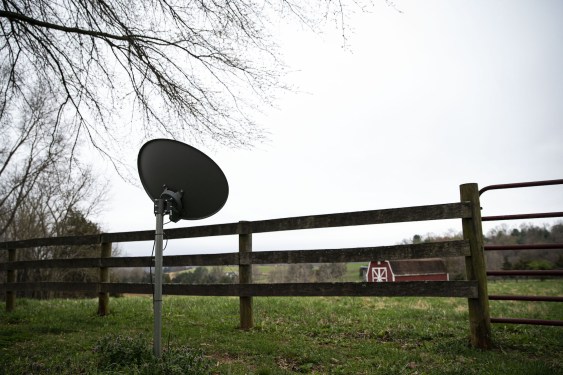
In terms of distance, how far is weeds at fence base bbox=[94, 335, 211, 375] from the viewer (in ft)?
10.4

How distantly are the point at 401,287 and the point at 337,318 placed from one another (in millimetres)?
1954

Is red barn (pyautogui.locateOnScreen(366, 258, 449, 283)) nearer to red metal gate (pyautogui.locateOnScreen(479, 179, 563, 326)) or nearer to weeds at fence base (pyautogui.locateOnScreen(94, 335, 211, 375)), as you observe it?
red metal gate (pyautogui.locateOnScreen(479, 179, 563, 326))

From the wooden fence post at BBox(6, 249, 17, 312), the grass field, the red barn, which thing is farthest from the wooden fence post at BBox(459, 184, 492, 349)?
the red barn

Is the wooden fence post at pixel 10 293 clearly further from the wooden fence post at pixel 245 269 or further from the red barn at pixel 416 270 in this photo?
the red barn at pixel 416 270

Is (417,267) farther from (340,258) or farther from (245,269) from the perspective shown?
(340,258)

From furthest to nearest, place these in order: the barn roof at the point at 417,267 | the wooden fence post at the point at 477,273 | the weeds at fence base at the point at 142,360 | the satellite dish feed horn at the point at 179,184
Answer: the barn roof at the point at 417,267 → the wooden fence post at the point at 477,273 → the satellite dish feed horn at the point at 179,184 → the weeds at fence base at the point at 142,360

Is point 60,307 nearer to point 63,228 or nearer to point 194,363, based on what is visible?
point 194,363

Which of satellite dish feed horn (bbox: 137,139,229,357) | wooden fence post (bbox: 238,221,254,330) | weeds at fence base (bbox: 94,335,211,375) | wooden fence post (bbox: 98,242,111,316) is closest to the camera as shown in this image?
weeds at fence base (bbox: 94,335,211,375)

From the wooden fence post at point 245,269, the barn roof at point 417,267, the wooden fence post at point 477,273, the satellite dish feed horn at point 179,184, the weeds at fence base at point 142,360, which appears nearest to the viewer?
the weeds at fence base at point 142,360

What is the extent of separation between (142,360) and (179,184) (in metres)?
1.60

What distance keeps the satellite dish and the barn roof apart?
123 ft

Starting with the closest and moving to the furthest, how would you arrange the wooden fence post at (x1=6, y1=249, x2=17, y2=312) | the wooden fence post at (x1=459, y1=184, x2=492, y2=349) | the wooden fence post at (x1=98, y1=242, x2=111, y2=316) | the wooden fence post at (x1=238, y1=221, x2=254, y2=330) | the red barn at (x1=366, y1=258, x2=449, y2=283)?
1. the wooden fence post at (x1=459, y1=184, x2=492, y2=349)
2. the wooden fence post at (x1=238, y1=221, x2=254, y2=330)
3. the wooden fence post at (x1=98, y1=242, x2=111, y2=316)
4. the wooden fence post at (x1=6, y1=249, x2=17, y2=312)
5. the red barn at (x1=366, y1=258, x2=449, y2=283)

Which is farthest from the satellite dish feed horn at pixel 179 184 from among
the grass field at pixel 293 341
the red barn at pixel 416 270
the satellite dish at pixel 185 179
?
the red barn at pixel 416 270

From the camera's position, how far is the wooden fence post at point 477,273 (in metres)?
4.30
